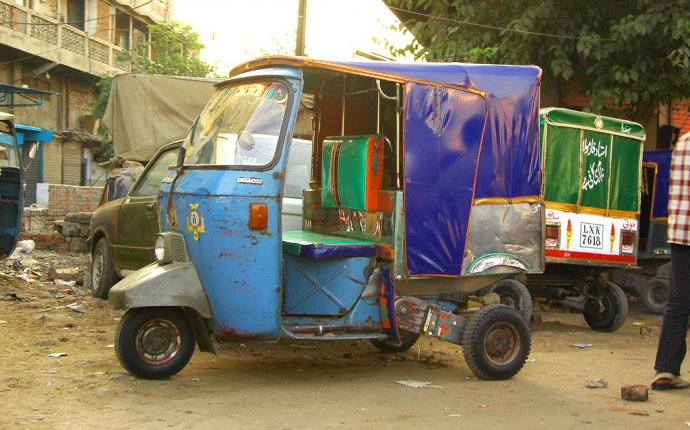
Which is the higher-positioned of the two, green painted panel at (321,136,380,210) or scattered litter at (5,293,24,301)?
green painted panel at (321,136,380,210)

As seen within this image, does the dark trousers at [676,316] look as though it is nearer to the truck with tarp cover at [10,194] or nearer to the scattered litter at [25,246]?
the truck with tarp cover at [10,194]

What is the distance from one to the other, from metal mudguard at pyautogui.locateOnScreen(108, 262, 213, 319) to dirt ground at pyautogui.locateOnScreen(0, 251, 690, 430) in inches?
21.4

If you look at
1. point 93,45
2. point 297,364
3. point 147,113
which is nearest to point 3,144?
point 147,113

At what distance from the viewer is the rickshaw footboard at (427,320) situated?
5.73 m

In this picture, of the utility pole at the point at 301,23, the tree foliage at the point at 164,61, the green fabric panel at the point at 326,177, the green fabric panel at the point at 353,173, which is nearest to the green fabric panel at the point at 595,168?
the green fabric panel at the point at 326,177

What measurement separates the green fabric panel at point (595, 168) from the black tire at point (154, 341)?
5.29 m

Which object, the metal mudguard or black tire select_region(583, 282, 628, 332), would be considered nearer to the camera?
the metal mudguard

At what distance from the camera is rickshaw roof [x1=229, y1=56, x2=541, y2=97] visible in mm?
5352

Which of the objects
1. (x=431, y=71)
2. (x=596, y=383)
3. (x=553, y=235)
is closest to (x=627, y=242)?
(x=553, y=235)

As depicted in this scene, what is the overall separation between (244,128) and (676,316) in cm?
313

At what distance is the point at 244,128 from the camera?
17.7ft

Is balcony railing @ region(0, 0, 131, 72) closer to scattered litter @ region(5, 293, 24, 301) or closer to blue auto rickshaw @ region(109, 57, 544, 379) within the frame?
scattered litter @ region(5, 293, 24, 301)

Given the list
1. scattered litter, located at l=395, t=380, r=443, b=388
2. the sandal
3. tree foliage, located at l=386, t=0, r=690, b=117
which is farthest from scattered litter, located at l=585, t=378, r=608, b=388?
tree foliage, located at l=386, t=0, r=690, b=117

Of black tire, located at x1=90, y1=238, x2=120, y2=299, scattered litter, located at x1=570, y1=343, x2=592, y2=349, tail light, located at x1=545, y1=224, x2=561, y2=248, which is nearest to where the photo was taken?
scattered litter, located at x1=570, y1=343, x2=592, y2=349
